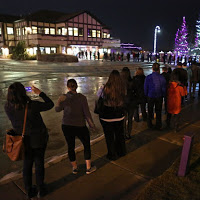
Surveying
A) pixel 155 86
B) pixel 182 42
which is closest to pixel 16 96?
pixel 155 86

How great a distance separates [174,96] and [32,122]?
3.72 meters

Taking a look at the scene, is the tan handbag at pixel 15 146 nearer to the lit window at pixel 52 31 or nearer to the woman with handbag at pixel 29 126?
the woman with handbag at pixel 29 126

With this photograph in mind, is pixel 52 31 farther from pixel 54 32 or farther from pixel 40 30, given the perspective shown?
pixel 40 30

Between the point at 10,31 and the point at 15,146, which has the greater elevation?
the point at 10,31

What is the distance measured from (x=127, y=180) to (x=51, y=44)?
42003mm

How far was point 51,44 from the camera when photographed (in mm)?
42531

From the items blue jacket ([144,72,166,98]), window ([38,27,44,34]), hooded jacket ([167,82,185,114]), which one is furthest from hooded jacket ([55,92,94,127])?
window ([38,27,44,34])

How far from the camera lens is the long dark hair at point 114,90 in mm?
3781

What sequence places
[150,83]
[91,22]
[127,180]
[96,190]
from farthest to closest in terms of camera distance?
[91,22] → [150,83] → [127,180] → [96,190]

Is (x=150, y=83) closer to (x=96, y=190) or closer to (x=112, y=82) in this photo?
(x=112, y=82)

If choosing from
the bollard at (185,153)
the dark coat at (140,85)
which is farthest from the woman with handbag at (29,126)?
the dark coat at (140,85)

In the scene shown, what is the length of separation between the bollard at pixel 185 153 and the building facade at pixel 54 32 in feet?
130

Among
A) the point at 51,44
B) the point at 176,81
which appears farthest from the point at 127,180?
the point at 51,44

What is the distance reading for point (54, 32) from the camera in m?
45.3
